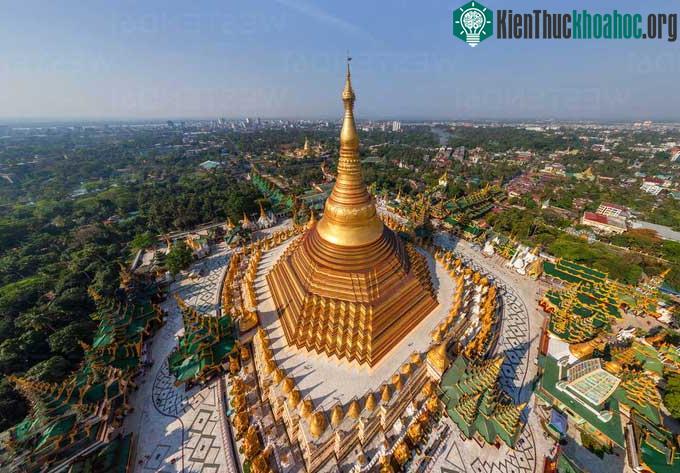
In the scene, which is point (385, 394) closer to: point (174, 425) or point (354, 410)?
point (354, 410)

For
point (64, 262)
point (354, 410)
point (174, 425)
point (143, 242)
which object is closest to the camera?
point (354, 410)

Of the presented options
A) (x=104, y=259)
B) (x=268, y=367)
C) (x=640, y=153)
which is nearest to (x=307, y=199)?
(x=104, y=259)

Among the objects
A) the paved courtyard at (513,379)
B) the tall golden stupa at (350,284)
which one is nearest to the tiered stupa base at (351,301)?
the tall golden stupa at (350,284)

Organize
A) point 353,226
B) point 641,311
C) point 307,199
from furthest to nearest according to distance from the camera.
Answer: point 307,199, point 641,311, point 353,226

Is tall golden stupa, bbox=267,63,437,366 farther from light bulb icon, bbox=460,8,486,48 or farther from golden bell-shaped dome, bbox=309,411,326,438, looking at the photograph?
light bulb icon, bbox=460,8,486,48

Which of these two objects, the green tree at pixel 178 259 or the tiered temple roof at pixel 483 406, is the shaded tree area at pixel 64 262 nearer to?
the green tree at pixel 178 259

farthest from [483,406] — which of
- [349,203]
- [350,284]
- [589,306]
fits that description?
[589,306]

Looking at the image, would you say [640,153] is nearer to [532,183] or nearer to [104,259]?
[532,183]
